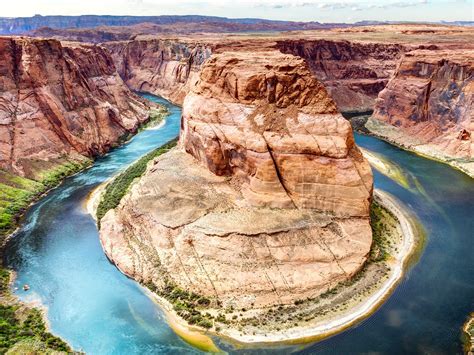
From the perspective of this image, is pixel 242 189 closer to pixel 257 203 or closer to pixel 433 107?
pixel 257 203

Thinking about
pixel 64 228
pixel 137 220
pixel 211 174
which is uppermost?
pixel 211 174

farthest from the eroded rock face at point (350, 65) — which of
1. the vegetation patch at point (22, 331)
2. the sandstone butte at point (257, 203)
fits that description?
the vegetation patch at point (22, 331)

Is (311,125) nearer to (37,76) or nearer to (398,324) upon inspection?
(398,324)

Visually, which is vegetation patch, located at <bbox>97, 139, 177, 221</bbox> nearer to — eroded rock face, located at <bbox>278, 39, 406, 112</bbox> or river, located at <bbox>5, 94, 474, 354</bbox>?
river, located at <bbox>5, 94, 474, 354</bbox>

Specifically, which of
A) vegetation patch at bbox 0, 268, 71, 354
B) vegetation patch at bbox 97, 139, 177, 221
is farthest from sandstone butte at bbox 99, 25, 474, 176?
vegetation patch at bbox 0, 268, 71, 354

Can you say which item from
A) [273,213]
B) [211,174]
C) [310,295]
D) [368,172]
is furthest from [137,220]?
[368,172]

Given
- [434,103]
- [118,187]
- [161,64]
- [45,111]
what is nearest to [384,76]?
[434,103]
